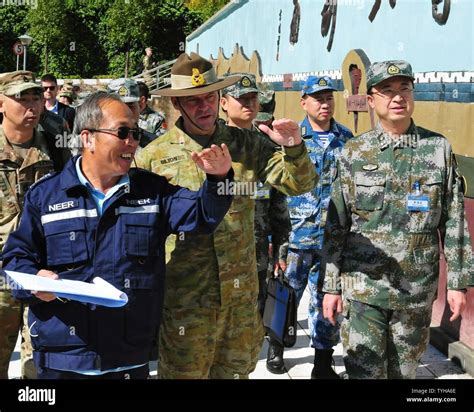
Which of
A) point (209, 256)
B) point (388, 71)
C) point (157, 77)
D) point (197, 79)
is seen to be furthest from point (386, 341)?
point (157, 77)

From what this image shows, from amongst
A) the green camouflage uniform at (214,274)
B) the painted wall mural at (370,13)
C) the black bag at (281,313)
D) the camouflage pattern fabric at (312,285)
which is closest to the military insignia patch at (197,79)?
the green camouflage uniform at (214,274)

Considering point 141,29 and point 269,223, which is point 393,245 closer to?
point 269,223

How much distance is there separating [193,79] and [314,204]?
245 centimetres

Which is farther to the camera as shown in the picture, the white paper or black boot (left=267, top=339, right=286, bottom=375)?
black boot (left=267, top=339, right=286, bottom=375)

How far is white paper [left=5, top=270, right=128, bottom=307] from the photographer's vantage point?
9.26ft

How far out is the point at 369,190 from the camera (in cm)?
394

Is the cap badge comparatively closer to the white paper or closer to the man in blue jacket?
the man in blue jacket

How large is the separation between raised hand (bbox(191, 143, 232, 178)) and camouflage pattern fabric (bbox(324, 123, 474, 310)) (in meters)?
1.17

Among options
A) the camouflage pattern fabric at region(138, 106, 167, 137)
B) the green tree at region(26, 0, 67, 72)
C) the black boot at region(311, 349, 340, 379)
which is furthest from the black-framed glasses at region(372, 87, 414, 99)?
the green tree at region(26, 0, 67, 72)

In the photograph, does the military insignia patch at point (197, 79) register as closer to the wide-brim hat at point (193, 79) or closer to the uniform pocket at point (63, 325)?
the wide-brim hat at point (193, 79)

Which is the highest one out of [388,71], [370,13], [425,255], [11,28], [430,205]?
[11,28]

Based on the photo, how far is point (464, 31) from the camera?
6340 millimetres

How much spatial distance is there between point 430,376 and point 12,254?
12.3ft

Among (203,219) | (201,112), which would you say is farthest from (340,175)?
(203,219)
